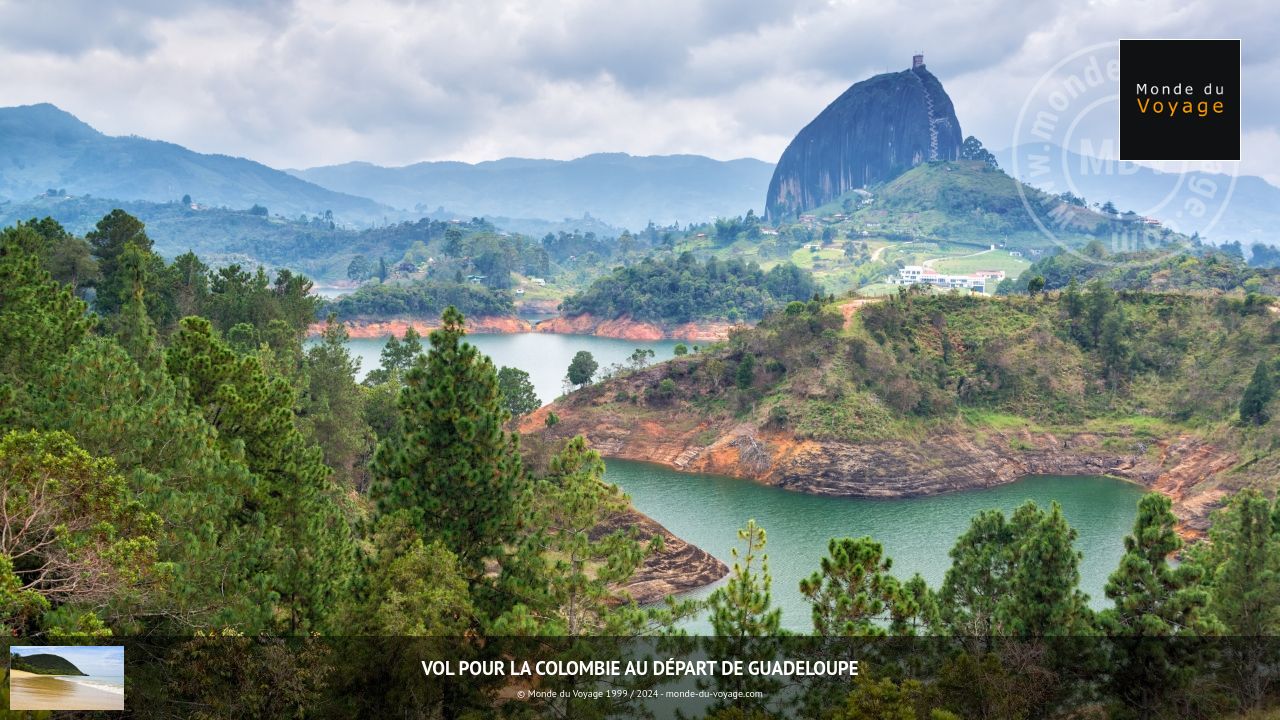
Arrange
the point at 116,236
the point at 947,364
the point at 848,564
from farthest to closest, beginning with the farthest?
the point at 947,364, the point at 116,236, the point at 848,564

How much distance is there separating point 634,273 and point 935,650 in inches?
4281

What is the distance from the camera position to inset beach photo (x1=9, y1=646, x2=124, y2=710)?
10.1 meters

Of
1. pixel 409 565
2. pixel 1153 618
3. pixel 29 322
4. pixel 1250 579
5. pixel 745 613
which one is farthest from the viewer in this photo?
pixel 29 322

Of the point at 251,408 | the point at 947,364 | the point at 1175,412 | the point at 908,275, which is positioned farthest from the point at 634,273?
the point at 251,408

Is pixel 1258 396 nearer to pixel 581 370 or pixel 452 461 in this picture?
pixel 581 370

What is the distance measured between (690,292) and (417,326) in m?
37.0

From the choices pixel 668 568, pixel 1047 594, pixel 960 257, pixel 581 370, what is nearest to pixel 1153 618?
pixel 1047 594

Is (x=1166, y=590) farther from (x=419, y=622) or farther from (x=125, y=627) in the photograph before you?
(x=125, y=627)

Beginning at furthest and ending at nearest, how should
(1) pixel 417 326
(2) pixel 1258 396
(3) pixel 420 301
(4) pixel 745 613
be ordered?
1. (3) pixel 420 301
2. (1) pixel 417 326
3. (2) pixel 1258 396
4. (4) pixel 745 613

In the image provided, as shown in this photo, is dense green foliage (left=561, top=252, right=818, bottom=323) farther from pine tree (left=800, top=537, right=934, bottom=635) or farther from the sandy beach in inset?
the sandy beach in inset

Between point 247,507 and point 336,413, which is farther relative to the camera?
point 336,413

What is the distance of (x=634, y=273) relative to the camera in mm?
125375

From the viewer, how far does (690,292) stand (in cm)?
12000

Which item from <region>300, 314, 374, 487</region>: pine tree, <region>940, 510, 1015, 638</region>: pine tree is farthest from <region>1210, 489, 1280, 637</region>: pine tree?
<region>300, 314, 374, 487</region>: pine tree
